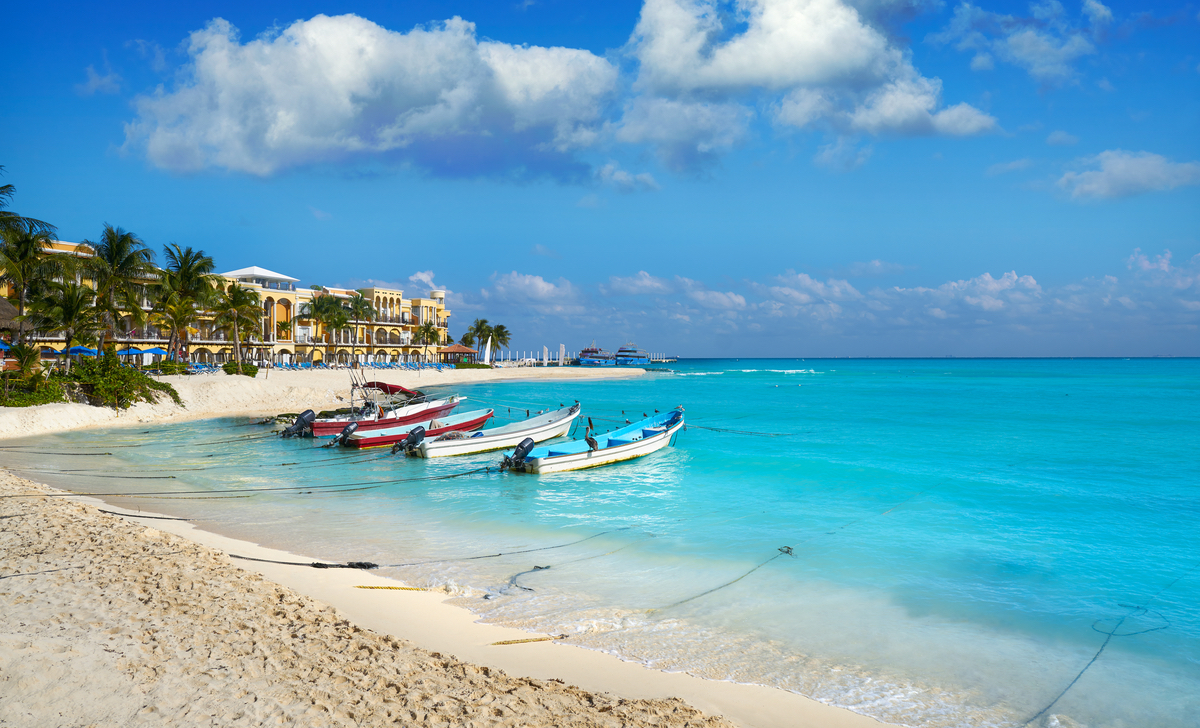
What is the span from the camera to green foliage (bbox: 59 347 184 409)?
28.6 metres

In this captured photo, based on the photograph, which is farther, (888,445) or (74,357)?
(74,357)

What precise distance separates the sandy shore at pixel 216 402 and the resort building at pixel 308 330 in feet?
30.0

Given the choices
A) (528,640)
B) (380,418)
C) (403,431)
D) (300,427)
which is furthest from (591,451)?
(300,427)

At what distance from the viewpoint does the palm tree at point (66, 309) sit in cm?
2883

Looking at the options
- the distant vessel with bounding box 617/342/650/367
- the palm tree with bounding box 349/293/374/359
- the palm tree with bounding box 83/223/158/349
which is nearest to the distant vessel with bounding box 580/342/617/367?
the distant vessel with bounding box 617/342/650/367

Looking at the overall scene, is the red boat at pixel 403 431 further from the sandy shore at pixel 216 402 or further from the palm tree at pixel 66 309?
the palm tree at pixel 66 309

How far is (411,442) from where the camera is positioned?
21.7 m

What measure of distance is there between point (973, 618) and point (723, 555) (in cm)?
385

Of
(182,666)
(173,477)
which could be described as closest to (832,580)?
(182,666)

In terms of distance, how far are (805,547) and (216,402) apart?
3409 centimetres

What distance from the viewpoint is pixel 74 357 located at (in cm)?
3678

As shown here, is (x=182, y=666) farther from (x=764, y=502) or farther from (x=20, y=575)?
(x=764, y=502)

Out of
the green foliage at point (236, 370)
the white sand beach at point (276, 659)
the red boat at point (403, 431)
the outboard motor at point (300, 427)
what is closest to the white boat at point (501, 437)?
the red boat at point (403, 431)

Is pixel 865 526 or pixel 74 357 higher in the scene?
pixel 74 357
